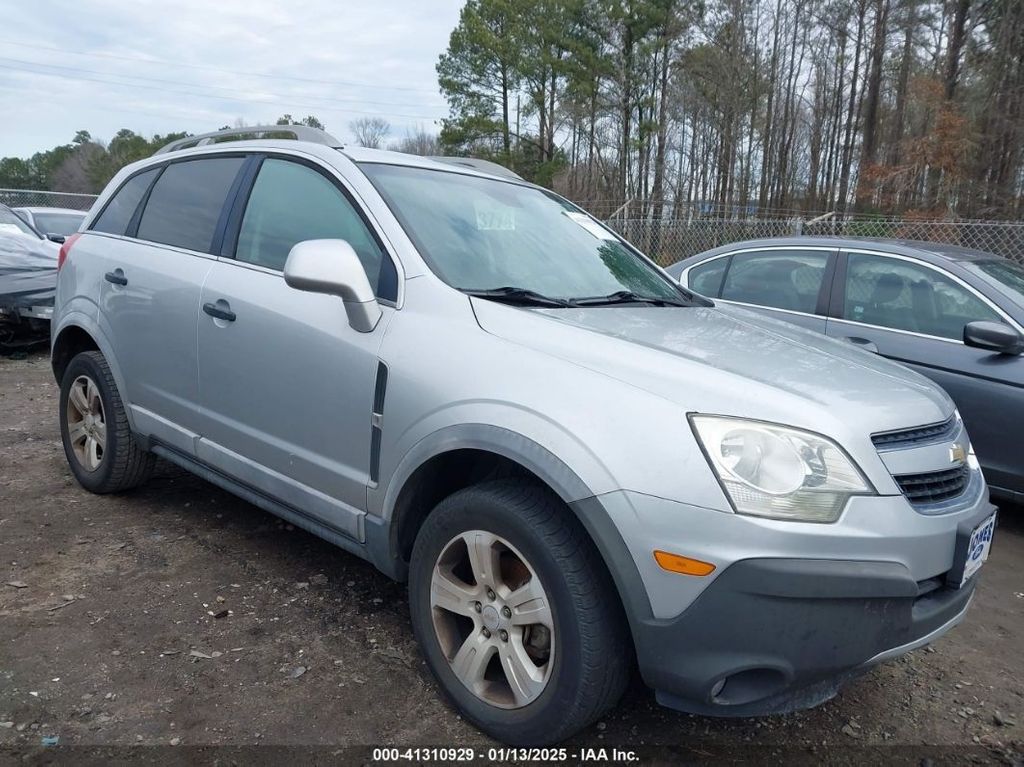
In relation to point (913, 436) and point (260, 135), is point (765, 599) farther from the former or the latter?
point (260, 135)

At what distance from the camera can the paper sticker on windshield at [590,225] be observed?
3459 mm

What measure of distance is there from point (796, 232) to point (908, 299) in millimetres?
5587

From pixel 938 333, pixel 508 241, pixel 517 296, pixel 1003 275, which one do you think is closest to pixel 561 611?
pixel 517 296

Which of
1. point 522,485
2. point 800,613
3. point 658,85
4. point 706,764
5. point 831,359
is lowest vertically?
point 706,764

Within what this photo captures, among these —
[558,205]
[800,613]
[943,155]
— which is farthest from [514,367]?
[943,155]

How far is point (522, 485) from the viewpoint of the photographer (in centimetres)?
219

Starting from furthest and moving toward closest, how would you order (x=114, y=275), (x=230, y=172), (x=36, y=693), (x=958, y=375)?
(x=958, y=375), (x=114, y=275), (x=230, y=172), (x=36, y=693)

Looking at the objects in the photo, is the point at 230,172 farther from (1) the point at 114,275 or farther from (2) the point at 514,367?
(2) the point at 514,367

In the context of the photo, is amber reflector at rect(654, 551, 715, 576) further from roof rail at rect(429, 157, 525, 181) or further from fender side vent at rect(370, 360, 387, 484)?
roof rail at rect(429, 157, 525, 181)

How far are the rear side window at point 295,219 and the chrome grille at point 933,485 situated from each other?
1727 mm

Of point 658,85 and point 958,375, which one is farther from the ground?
point 658,85

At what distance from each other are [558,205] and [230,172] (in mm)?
1490

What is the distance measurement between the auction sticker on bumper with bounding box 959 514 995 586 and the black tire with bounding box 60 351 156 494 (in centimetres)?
357

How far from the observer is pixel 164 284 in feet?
11.2
